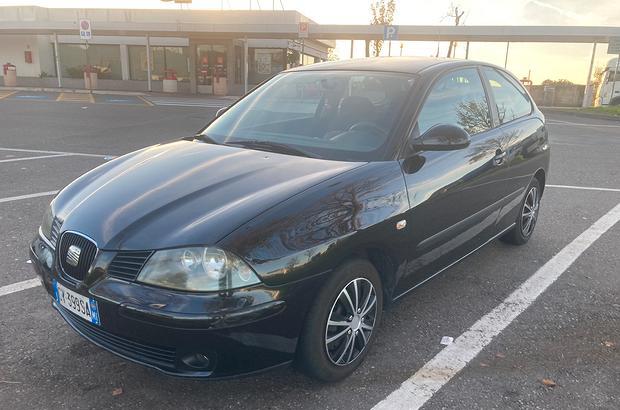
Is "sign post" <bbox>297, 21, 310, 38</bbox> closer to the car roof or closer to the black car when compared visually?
the car roof

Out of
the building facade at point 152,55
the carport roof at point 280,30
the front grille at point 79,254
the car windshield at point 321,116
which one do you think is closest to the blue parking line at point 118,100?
the carport roof at point 280,30

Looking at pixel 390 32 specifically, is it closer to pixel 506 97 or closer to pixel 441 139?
pixel 506 97

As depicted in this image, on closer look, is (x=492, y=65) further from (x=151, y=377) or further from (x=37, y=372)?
(x=37, y=372)

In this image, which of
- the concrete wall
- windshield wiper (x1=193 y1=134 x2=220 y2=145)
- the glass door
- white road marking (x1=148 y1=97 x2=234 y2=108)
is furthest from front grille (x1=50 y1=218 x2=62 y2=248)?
the concrete wall

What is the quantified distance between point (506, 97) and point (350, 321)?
2757 mm

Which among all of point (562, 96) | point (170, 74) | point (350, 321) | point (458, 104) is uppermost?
point (458, 104)

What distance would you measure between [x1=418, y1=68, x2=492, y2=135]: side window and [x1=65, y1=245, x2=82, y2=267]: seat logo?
6.77 feet

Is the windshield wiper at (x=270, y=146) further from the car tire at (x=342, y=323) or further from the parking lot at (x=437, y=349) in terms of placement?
the parking lot at (x=437, y=349)

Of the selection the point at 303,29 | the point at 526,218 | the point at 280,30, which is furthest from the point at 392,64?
the point at 280,30

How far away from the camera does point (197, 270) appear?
2.24 metres

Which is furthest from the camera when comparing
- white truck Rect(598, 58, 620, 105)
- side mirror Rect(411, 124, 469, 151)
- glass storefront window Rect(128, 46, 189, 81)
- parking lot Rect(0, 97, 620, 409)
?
glass storefront window Rect(128, 46, 189, 81)

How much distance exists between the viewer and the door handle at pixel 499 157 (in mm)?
3874

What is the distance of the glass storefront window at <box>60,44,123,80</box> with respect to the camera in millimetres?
32125

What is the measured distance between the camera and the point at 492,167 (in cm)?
382
